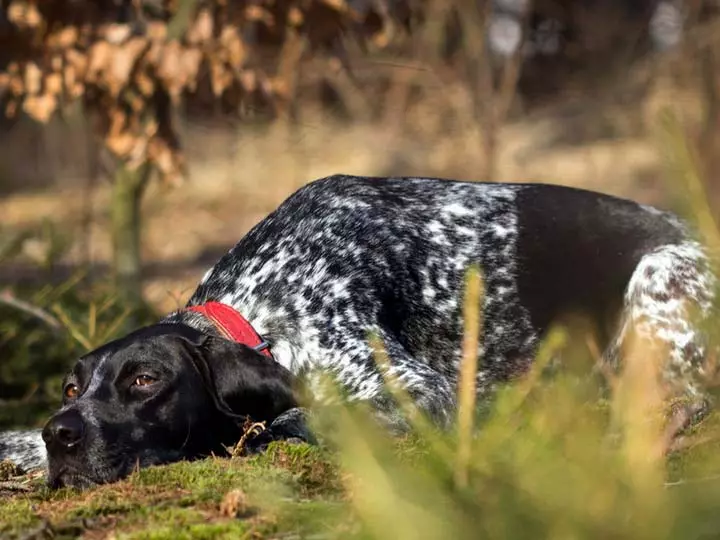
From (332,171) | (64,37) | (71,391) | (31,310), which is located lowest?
(332,171)

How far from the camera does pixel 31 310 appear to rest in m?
5.92

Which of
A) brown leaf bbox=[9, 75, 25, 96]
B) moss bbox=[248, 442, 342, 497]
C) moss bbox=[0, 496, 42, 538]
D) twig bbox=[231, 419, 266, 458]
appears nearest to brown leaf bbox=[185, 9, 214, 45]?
brown leaf bbox=[9, 75, 25, 96]

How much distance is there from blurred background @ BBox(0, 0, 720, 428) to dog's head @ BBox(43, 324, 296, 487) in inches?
59.5

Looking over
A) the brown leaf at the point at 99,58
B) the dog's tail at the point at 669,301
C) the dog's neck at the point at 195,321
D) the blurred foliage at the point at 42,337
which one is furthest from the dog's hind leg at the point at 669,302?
the brown leaf at the point at 99,58

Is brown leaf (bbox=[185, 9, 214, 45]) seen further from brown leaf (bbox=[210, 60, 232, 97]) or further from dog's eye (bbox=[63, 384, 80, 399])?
dog's eye (bbox=[63, 384, 80, 399])

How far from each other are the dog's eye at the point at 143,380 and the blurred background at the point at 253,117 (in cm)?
169

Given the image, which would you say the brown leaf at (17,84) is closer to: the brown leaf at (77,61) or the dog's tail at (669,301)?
A: the brown leaf at (77,61)

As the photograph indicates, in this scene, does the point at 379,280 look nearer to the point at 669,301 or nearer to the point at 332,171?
the point at 669,301

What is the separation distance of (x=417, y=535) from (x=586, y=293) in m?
3.70

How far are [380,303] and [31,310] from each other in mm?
2052

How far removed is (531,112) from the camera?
15352mm

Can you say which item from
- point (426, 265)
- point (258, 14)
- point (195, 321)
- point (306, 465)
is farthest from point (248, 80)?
point (306, 465)

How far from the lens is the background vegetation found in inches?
65.4

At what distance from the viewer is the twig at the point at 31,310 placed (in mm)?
5926
